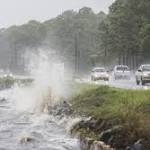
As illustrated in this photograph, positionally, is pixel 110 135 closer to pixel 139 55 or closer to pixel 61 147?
pixel 61 147

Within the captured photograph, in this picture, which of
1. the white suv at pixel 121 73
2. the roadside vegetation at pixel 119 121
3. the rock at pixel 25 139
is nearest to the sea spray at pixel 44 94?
the white suv at pixel 121 73

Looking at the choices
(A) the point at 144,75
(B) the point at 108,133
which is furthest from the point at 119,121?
(A) the point at 144,75

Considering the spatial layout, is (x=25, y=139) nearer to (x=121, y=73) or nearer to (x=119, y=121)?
(x=119, y=121)

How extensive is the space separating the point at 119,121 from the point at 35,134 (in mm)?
6100

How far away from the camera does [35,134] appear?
26.3 metres

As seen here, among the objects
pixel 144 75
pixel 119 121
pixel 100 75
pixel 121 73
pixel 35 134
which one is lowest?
pixel 35 134

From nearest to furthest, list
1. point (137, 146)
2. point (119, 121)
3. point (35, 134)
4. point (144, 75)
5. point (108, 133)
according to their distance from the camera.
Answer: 1. point (137, 146)
2. point (108, 133)
3. point (119, 121)
4. point (35, 134)
5. point (144, 75)

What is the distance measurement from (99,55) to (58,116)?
301 feet

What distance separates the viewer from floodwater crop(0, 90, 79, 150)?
896 inches

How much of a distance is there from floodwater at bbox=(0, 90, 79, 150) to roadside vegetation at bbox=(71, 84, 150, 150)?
3.31 feet

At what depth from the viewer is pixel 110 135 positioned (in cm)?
2056

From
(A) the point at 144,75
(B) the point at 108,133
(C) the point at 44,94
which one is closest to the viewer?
(B) the point at 108,133

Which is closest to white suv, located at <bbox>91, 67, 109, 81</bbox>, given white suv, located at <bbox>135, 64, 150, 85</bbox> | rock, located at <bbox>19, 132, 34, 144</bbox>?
white suv, located at <bbox>135, 64, 150, 85</bbox>

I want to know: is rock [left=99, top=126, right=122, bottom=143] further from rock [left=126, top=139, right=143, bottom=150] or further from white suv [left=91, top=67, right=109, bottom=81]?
white suv [left=91, top=67, right=109, bottom=81]
